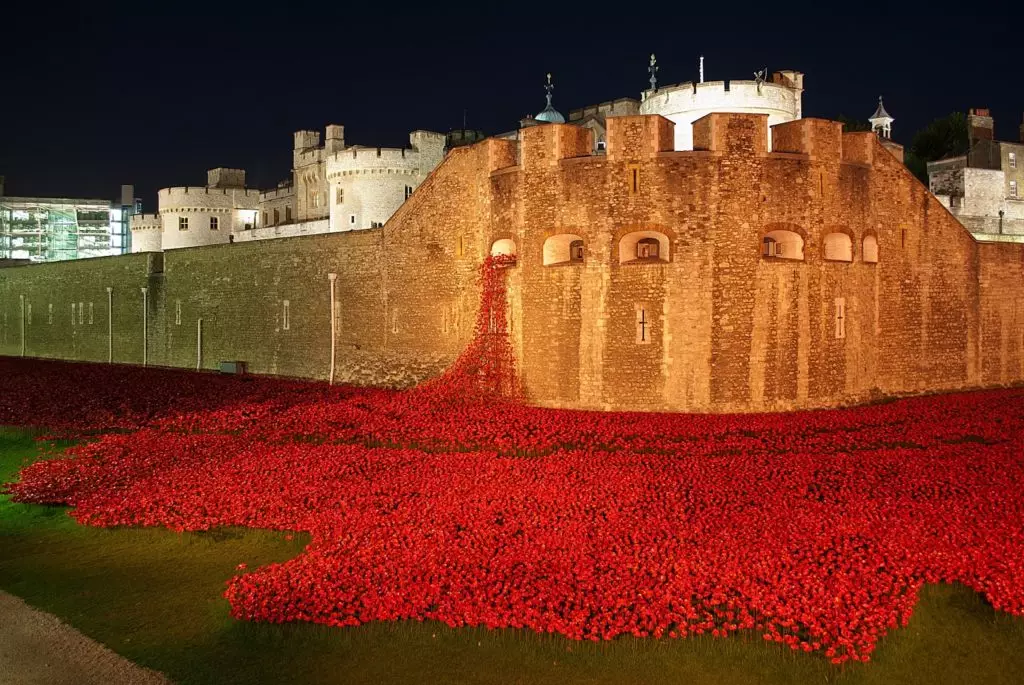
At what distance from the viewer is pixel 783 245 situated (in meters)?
17.9

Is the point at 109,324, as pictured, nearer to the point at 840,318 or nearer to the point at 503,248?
the point at 503,248

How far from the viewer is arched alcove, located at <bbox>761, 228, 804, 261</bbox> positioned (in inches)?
683

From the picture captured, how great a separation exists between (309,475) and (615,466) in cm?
424

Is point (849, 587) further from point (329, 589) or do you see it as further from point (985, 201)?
point (985, 201)

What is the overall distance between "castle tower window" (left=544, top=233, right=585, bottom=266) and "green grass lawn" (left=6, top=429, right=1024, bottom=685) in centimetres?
1123

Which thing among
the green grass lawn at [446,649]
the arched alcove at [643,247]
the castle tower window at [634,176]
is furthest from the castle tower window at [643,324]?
the green grass lawn at [446,649]

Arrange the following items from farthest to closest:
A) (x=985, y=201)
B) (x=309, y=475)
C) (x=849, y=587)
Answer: (x=985, y=201)
(x=309, y=475)
(x=849, y=587)

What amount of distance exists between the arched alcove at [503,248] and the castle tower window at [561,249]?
0.98 m

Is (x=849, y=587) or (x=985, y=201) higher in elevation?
(x=985, y=201)

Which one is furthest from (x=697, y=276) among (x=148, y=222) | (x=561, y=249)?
(x=148, y=222)

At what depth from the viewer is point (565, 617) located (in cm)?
694

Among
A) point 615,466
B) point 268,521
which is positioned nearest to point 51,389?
point 268,521

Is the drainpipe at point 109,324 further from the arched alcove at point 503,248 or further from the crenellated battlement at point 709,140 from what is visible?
the crenellated battlement at point 709,140

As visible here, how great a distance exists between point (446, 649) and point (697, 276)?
11511 millimetres
